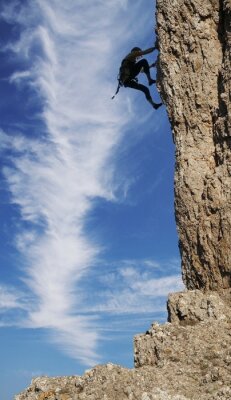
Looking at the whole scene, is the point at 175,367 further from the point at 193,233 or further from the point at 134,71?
the point at 134,71

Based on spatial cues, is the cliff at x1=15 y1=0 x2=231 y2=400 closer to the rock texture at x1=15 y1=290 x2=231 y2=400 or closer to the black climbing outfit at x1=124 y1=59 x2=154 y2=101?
the rock texture at x1=15 y1=290 x2=231 y2=400

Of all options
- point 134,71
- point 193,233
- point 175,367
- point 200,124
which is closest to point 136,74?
point 134,71

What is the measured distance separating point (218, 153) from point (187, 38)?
4923 millimetres

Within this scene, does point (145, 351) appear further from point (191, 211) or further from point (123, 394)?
point (191, 211)

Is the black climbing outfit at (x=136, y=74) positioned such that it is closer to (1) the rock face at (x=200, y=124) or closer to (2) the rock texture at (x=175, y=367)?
(1) the rock face at (x=200, y=124)

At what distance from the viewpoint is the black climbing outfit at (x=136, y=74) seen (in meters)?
23.9

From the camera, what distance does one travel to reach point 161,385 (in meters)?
14.3

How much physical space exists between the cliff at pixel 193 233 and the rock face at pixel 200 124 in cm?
4

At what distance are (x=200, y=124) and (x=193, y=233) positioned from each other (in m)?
4.24

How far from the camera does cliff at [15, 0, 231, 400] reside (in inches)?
579

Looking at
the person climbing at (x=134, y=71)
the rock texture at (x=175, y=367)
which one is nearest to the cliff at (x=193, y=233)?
the rock texture at (x=175, y=367)

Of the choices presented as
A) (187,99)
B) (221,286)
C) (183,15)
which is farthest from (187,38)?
(221,286)

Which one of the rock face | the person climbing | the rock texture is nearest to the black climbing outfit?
the person climbing

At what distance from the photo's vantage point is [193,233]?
1962cm
